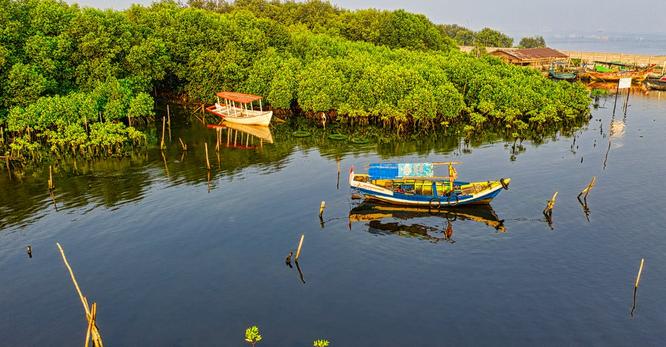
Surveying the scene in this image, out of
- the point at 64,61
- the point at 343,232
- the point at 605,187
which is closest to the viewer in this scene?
the point at 343,232

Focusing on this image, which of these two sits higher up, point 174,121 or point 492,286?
point 174,121

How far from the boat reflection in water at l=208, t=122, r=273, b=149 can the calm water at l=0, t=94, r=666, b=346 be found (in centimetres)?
1081

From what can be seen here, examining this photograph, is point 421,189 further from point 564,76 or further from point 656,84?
point 656,84

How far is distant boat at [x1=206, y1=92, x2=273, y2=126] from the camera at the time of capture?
79.7 metres

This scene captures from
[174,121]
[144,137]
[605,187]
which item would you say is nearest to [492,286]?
[605,187]

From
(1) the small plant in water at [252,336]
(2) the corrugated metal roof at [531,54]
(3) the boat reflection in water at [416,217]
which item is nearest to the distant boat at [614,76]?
(2) the corrugated metal roof at [531,54]

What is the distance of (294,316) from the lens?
31062 mm

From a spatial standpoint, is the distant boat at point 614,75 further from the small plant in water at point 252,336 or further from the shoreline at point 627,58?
the small plant in water at point 252,336

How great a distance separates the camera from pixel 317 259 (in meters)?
37.9

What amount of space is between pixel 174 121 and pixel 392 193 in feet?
168

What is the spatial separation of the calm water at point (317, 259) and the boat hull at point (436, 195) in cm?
146

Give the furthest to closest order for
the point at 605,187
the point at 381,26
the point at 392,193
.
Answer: the point at 381,26, the point at 605,187, the point at 392,193

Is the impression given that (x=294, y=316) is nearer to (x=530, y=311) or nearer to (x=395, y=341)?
(x=395, y=341)

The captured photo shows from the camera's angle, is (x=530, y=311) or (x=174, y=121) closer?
(x=530, y=311)
